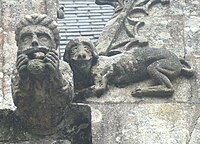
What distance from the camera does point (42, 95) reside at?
27.1 ft

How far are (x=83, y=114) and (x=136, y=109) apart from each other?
1.70 feet

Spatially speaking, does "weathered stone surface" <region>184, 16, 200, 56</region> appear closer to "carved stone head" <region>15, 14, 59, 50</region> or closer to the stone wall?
the stone wall

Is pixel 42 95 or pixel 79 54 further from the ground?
pixel 79 54

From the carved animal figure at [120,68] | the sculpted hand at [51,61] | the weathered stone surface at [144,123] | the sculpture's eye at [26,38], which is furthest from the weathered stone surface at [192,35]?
the sculpted hand at [51,61]

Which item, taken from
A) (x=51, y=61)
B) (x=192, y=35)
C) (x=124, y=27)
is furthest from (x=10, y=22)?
(x=51, y=61)

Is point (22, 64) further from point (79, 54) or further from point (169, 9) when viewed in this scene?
point (169, 9)

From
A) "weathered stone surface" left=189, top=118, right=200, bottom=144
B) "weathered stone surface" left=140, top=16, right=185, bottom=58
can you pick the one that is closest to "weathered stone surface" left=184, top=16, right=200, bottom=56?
"weathered stone surface" left=140, top=16, right=185, bottom=58

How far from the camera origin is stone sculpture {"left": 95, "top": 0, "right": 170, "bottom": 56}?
9.38 m

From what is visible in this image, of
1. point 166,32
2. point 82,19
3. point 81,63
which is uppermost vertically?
point 166,32

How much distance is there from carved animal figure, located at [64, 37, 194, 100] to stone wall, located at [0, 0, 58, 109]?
0.45 metres

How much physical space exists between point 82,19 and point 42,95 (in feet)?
13.4

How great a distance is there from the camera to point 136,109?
887 centimetres

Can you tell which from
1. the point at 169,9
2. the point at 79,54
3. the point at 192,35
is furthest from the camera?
the point at 169,9

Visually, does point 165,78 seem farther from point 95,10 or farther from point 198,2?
point 95,10
